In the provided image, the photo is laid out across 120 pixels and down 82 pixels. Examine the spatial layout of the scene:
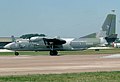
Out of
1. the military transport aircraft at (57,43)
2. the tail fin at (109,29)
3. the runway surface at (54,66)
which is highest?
the tail fin at (109,29)

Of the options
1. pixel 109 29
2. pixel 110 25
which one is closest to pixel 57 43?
pixel 109 29

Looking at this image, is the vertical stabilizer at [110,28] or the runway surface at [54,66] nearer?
the runway surface at [54,66]

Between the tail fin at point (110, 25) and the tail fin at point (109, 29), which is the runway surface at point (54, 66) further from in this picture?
the tail fin at point (110, 25)

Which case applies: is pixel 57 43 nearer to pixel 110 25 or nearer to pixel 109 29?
pixel 109 29

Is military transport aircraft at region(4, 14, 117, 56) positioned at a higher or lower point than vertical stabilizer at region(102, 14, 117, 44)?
lower

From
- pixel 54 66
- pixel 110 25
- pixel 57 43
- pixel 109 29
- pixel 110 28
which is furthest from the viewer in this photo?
pixel 110 25

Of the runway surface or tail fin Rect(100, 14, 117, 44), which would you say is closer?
the runway surface

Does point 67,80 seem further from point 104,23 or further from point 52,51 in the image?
point 104,23

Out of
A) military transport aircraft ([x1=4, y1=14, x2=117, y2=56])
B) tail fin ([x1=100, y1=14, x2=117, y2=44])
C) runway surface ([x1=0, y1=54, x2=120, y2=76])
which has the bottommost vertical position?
runway surface ([x1=0, y1=54, x2=120, y2=76])

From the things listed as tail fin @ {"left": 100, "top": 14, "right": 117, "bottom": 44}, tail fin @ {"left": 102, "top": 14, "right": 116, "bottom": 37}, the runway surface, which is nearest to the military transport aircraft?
tail fin @ {"left": 100, "top": 14, "right": 117, "bottom": 44}

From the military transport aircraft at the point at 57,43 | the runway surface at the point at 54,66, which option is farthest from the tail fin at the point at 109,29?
the runway surface at the point at 54,66

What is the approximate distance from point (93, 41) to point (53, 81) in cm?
5095

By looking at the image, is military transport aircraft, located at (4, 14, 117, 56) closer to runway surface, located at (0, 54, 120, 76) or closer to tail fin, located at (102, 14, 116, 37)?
tail fin, located at (102, 14, 116, 37)

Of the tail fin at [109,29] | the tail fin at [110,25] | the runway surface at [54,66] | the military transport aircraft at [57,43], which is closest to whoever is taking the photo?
the runway surface at [54,66]
